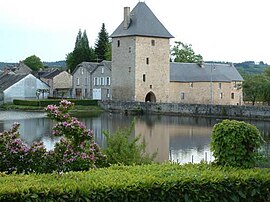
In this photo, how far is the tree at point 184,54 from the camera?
60.5m

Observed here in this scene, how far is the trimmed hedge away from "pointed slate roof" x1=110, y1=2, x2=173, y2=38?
38150 millimetres

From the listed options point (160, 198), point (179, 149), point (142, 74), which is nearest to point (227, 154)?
point (160, 198)

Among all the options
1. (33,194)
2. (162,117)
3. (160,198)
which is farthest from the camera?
(162,117)

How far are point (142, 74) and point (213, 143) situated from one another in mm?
37982

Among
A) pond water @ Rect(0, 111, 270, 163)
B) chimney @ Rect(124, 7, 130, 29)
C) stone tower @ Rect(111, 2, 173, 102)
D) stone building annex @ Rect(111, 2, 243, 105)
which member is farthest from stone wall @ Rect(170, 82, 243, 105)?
pond water @ Rect(0, 111, 270, 163)

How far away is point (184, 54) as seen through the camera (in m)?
60.8

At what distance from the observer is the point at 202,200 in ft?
21.4

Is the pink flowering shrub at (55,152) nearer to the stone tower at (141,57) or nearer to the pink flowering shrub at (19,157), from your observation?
the pink flowering shrub at (19,157)

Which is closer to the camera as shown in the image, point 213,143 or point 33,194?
point 33,194

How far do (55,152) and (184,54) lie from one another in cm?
5322

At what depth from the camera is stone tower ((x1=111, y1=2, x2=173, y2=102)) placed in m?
45.2

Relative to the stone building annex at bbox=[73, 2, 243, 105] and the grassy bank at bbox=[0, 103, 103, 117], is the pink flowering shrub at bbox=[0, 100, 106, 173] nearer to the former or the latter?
the grassy bank at bbox=[0, 103, 103, 117]

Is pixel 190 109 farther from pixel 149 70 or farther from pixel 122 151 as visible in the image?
pixel 122 151

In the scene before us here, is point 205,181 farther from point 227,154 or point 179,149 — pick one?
point 179,149
